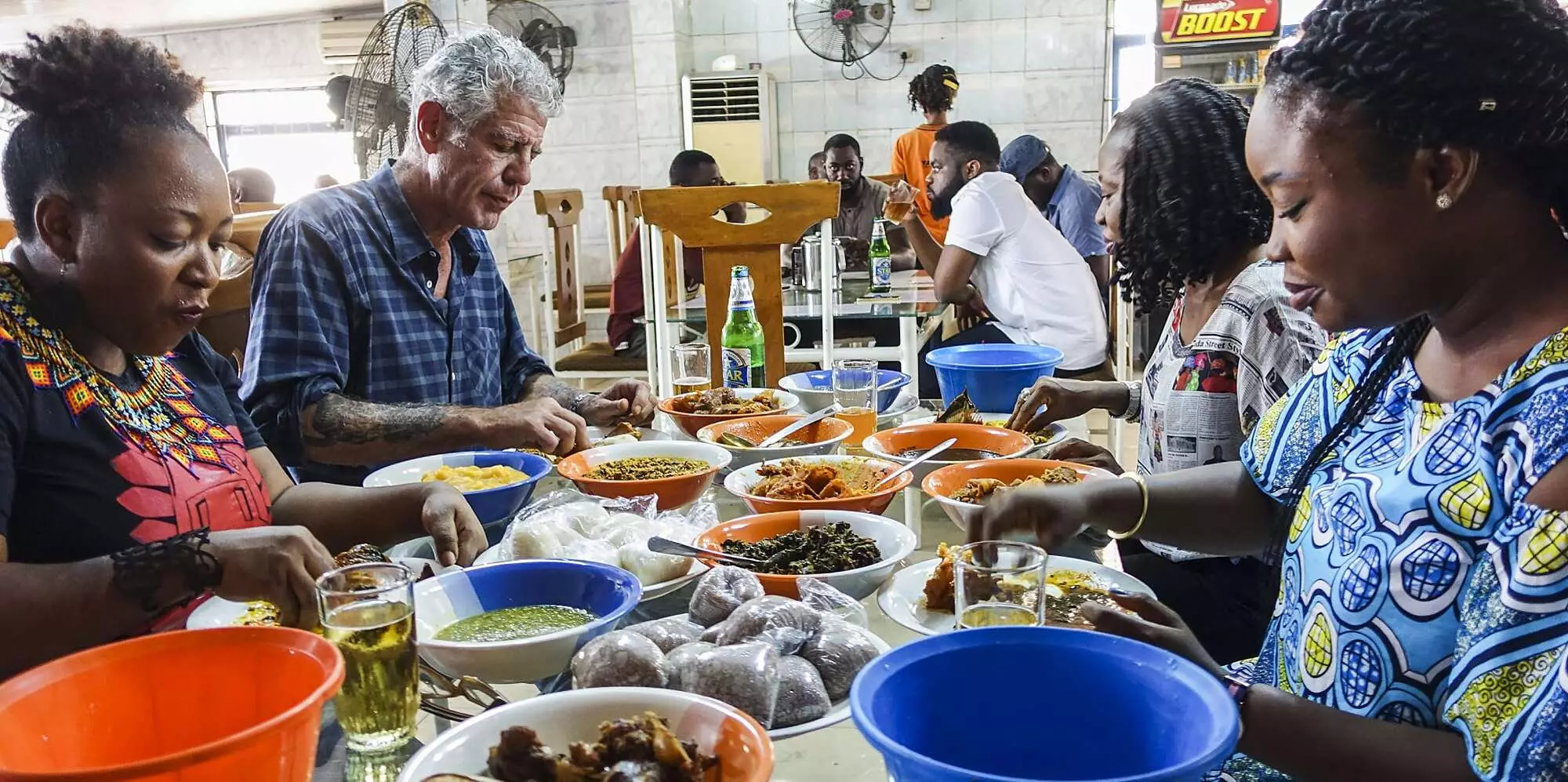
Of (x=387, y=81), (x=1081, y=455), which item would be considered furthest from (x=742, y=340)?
(x=387, y=81)

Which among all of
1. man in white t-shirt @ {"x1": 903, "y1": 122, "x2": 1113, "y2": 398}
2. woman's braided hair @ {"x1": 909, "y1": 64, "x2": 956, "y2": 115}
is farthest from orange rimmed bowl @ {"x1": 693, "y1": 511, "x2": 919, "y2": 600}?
woman's braided hair @ {"x1": 909, "y1": 64, "x2": 956, "y2": 115}

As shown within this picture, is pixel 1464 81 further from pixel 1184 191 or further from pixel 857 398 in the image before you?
pixel 857 398

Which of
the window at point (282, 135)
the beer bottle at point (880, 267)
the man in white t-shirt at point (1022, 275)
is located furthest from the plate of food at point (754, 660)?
the window at point (282, 135)

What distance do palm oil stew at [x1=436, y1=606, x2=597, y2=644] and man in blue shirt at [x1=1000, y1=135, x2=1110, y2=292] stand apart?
4314mm

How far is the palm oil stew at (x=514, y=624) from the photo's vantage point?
108 centimetres

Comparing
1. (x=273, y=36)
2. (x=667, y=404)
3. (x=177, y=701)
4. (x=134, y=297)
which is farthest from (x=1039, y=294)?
(x=273, y=36)

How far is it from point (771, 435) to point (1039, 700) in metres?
1.27

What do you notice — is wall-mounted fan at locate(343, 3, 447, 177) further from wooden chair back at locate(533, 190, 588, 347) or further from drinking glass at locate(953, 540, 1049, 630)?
drinking glass at locate(953, 540, 1049, 630)

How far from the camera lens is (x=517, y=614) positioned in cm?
114

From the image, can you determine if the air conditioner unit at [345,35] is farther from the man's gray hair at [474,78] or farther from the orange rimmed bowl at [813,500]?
the orange rimmed bowl at [813,500]

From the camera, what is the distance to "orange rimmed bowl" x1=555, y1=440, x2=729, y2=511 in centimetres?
168

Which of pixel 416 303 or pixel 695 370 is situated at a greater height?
pixel 416 303

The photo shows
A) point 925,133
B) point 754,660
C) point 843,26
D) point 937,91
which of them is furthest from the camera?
point 843,26

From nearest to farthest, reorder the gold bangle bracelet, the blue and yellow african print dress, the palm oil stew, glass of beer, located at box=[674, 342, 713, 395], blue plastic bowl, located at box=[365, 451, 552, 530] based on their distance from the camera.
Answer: the blue and yellow african print dress
the palm oil stew
the gold bangle bracelet
blue plastic bowl, located at box=[365, 451, 552, 530]
glass of beer, located at box=[674, 342, 713, 395]
